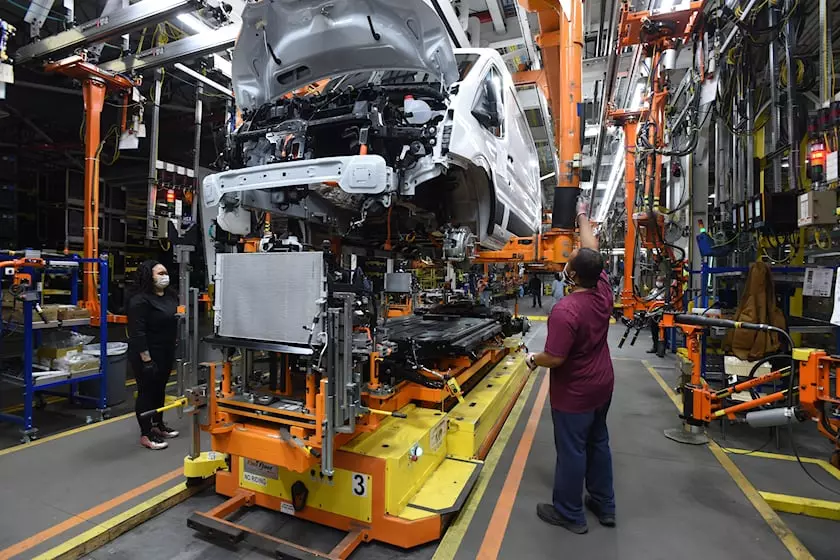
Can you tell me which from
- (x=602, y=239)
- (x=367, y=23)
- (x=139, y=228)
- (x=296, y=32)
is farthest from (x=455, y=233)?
(x=602, y=239)

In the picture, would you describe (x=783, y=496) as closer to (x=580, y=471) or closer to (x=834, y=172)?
(x=580, y=471)

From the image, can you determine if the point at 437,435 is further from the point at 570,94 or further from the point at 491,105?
the point at 570,94

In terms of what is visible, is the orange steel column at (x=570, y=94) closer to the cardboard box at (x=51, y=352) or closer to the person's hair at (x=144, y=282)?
the person's hair at (x=144, y=282)

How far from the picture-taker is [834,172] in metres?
3.56

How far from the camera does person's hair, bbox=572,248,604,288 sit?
2781 millimetres

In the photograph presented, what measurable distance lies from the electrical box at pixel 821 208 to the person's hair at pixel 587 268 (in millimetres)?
2317

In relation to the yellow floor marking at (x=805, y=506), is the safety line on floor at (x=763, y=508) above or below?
above

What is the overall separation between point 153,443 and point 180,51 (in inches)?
183

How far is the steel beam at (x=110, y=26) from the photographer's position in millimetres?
4801

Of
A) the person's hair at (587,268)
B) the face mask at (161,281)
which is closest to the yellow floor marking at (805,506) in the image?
the person's hair at (587,268)

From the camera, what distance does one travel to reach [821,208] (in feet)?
12.1

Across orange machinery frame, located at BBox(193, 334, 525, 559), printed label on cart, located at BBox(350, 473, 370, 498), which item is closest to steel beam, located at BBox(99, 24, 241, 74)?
orange machinery frame, located at BBox(193, 334, 525, 559)

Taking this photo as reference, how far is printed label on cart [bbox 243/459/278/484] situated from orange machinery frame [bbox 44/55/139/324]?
3.70 m

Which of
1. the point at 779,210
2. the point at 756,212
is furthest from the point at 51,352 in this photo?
the point at 779,210
